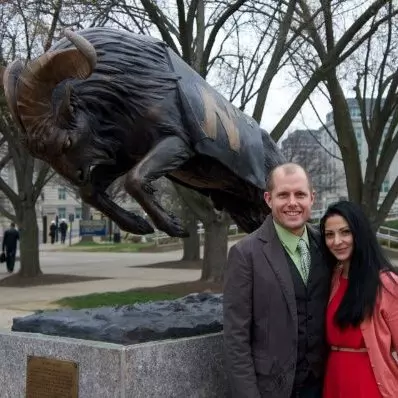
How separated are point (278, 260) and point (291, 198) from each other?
0.31m

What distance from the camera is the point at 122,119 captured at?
4.52 meters

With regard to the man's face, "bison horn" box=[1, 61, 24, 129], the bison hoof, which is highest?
"bison horn" box=[1, 61, 24, 129]

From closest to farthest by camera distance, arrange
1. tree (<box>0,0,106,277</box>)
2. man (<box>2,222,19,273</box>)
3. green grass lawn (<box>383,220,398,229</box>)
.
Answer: tree (<box>0,0,106,277</box>), man (<box>2,222,19,273</box>), green grass lawn (<box>383,220,398,229</box>)

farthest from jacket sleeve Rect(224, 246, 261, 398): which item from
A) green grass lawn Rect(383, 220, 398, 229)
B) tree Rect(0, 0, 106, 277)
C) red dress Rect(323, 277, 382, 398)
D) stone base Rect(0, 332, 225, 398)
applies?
green grass lawn Rect(383, 220, 398, 229)

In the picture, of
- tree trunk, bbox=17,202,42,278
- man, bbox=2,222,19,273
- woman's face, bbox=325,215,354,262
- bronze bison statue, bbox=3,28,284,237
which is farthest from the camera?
man, bbox=2,222,19,273

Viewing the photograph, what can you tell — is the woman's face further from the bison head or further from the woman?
the bison head

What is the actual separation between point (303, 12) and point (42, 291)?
26.8 feet

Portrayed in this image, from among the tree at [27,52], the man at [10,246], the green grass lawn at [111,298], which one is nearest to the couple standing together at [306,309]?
the tree at [27,52]

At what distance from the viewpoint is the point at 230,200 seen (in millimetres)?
5727

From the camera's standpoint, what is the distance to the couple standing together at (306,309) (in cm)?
322

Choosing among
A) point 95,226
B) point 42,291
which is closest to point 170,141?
point 42,291

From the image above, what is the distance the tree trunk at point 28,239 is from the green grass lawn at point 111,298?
4259 mm

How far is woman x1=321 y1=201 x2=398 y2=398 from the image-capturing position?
3.21 meters

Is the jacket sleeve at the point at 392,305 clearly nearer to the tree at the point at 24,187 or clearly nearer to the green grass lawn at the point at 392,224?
the tree at the point at 24,187
